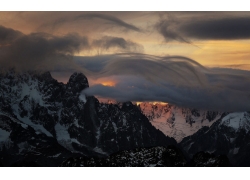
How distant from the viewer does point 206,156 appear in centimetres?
19275

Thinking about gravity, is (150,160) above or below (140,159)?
below

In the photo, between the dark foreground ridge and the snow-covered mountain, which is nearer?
the dark foreground ridge

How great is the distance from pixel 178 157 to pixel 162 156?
5.00 m

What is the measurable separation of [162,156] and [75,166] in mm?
26906

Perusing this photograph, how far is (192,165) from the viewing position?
189 meters

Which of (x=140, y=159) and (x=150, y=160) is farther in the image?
(x=140, y=159)

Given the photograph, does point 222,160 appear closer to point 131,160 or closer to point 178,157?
point 178,157

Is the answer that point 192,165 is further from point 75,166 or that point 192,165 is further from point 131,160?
point 75,166

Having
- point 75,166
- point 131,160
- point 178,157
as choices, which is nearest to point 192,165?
point 178,157

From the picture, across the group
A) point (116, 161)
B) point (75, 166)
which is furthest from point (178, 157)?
point (75, 166)

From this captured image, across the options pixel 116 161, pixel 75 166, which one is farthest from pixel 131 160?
pixel 75 166

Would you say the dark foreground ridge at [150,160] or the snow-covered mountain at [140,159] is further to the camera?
the snow-covered mountain at [140,159]

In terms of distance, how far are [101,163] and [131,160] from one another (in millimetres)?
9288

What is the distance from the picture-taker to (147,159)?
18725cm
